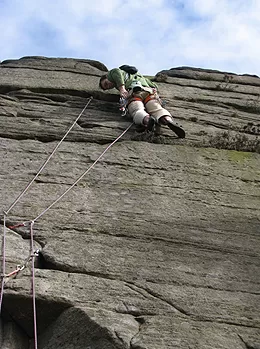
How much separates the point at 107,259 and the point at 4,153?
2799 millimetres

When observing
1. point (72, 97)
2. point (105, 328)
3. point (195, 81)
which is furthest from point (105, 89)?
point (105, 328)

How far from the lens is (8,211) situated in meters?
7.10

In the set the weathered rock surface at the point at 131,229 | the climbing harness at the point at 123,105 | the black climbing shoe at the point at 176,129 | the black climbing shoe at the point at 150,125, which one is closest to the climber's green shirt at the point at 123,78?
the climbing harness at the point at 123,105

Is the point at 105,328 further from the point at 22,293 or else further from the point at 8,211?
the point at 8,211

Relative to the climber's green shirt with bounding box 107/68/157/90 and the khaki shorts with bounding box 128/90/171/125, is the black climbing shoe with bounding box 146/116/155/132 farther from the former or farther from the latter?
the climber's green shirt with bounding box 107/68/157/90

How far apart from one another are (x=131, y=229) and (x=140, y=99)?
389 cm

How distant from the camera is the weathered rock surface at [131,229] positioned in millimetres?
5707

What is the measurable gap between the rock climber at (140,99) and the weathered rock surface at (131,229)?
0.22 m

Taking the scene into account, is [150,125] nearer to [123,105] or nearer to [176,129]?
[176,129]

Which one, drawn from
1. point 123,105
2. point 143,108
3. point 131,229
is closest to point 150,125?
point 143,108

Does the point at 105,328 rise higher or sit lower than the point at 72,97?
lower

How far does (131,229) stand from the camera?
6.94 m

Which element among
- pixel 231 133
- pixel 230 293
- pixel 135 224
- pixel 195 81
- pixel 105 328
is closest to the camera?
pixel 105 328

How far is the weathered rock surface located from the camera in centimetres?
571
